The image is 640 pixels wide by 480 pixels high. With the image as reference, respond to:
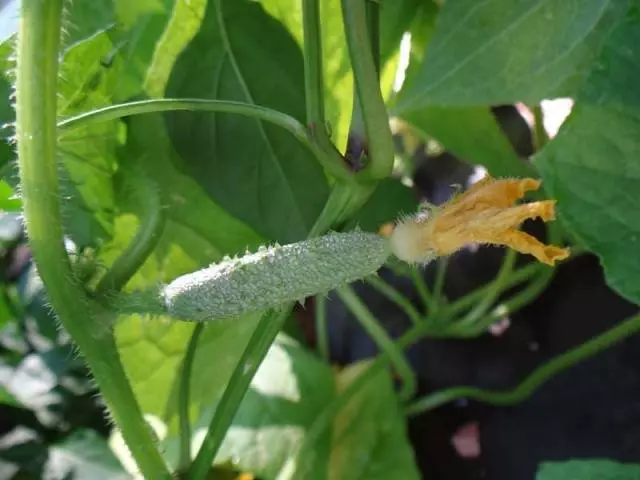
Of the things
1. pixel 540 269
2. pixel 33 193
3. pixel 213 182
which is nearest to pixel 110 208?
pixel 213 182

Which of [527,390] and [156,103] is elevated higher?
[156,103]

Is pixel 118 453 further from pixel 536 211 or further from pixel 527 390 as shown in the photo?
pixel 536 211

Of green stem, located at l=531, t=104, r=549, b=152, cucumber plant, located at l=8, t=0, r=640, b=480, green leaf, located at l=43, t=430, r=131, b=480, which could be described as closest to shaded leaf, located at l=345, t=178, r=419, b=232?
cucumber plant, located at l=8, t=0, r=640, b=480

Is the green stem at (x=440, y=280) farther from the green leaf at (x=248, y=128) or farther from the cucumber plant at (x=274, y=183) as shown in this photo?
the green leaf at (x=248, y=128)

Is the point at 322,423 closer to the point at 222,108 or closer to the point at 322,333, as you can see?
the point at 322,333

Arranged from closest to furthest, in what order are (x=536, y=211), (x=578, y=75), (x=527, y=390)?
1. (x=536, y=211)
2. (x=578, y=75)
3. (x=527, y=390)

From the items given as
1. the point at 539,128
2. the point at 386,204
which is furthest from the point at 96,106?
the point at 539,128

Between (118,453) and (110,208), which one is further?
(118,453)
